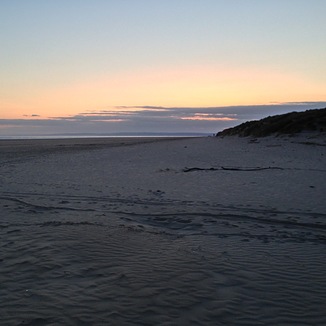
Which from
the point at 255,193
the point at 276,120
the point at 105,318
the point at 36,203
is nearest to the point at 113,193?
the point at 36,203

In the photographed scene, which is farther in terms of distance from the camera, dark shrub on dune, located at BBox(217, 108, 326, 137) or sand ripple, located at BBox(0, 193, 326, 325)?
dark shrub on dune, located at BBox(217, 108, 326, 137)

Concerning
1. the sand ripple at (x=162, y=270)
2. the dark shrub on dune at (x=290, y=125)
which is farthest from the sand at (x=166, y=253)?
the dark shrub on dune at (x=290, y=125)

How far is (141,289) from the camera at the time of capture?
15.4 ft

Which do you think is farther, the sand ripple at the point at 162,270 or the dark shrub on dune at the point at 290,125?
the dark shrub on dune at the point at 290,125

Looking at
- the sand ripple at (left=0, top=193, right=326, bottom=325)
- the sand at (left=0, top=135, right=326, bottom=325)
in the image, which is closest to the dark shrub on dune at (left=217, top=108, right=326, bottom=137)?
the sand at (left=0, top=135, right=326, bottom=325)

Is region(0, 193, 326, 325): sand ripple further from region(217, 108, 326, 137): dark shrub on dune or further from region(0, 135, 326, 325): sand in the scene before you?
region(217, 108, 326, 137): dark shrub on dune

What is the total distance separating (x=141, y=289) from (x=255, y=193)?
712 cm

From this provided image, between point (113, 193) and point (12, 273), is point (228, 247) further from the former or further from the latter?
point (113, 193)

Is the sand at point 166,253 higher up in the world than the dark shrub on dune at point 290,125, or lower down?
lower down

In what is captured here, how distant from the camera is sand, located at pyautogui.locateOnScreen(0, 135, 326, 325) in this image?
4164mm

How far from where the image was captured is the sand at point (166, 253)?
164 inches

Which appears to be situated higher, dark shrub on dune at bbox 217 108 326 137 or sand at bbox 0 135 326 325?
dark shrub on dune at bbox 217 108 326 137

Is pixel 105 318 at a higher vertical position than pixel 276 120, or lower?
lower

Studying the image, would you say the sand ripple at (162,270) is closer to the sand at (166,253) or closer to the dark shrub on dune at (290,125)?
the sand at (166,253)
